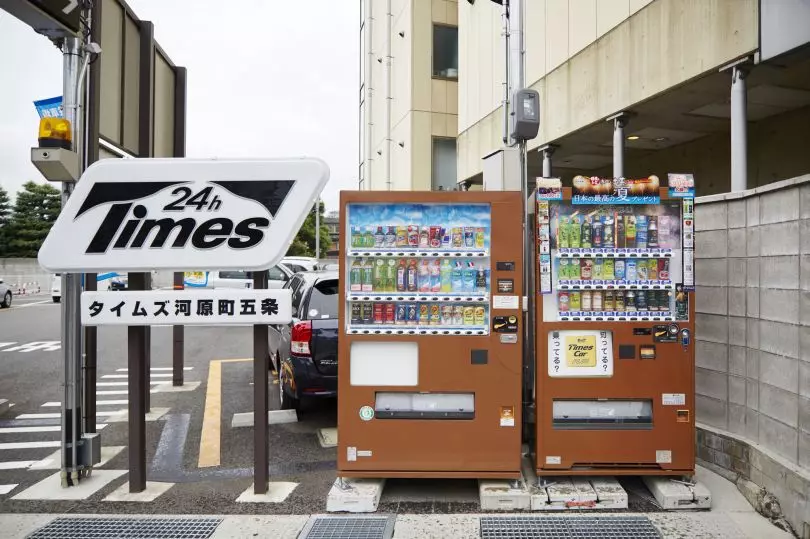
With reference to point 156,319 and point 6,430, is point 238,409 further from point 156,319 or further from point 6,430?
point 156,319

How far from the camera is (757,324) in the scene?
4441mm

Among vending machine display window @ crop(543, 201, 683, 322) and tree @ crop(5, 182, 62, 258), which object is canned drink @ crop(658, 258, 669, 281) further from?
tree @ crop(5, 182, 62, 258)

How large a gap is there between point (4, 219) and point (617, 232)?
55569mm

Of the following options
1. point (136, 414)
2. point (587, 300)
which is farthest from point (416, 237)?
point (136, 414)

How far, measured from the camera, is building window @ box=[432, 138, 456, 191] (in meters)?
18.3

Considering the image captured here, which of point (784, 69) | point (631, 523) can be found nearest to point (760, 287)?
point (631, 523)

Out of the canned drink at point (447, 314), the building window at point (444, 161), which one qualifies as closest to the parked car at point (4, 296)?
the building window at point (444, 161)

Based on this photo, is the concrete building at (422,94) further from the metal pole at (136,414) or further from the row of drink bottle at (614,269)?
the metal pole at (136,414)

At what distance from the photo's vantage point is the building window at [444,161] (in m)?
18.3

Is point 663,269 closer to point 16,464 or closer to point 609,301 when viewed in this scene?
point 609,301

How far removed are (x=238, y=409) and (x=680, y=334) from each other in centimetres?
546

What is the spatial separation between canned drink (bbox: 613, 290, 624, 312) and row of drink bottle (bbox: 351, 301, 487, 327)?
108 centimetres

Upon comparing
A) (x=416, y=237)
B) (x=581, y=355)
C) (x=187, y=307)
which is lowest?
(x=581, y=355)

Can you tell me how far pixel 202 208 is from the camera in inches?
175
